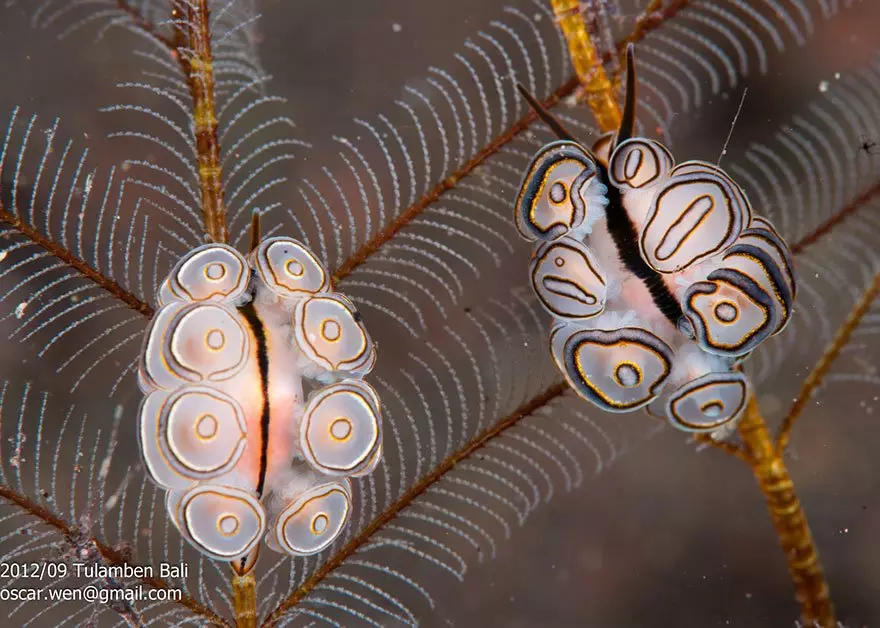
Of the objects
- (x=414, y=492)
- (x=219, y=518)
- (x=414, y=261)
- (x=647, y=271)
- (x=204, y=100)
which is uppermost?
(x=647, y=271)

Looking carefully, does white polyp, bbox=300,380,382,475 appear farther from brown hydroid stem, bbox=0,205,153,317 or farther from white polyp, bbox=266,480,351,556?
brown hydroid stem, bbox=0,205,153,317

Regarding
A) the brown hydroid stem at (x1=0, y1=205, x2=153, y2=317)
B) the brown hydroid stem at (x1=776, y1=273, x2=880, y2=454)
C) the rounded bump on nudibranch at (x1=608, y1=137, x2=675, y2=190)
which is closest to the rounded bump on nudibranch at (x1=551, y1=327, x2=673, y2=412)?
the rounded bump on nudibranch at (x1=608, y1=137, x2=675, y2=190)

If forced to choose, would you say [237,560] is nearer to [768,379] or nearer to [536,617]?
[536,617]

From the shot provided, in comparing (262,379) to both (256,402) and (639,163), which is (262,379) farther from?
(639,163)

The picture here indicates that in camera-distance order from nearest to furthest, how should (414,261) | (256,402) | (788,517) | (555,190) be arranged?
1. (256,402)
2. (555,190)
3. (788,517)
4. (414,261)

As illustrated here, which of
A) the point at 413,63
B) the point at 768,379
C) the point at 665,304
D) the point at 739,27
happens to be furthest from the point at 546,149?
the point at 768,379

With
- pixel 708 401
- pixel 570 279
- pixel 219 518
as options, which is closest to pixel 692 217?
pixel 570 279
